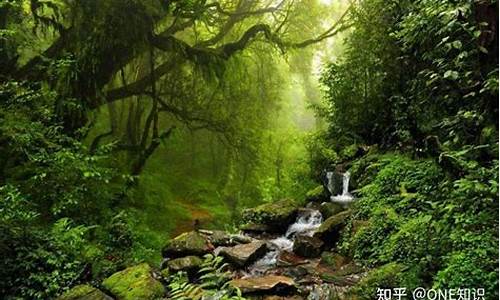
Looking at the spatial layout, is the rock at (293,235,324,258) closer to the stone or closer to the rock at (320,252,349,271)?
the stone

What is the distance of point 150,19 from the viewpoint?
945cm

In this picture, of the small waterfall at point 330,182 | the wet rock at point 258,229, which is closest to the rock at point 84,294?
the wet rock at point 258,229

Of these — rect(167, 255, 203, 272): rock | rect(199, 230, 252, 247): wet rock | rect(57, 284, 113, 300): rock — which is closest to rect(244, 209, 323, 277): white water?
rect(199, 230, 252, 247): wet rock

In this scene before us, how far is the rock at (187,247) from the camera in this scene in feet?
21.6

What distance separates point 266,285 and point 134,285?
178cm

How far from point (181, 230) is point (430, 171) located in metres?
9.16

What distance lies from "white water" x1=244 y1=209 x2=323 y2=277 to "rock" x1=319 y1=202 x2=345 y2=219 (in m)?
0.12

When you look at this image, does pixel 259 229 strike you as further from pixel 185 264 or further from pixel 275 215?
pixel 185 264

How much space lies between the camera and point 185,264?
19.8 ft

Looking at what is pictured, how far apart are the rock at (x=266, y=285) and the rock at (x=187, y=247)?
1.54 m

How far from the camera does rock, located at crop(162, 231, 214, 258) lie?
658 centimetres

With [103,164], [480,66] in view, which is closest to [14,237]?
[103,164]

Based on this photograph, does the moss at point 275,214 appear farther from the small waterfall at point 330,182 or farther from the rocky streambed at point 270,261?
the small waterfall at point 330,182

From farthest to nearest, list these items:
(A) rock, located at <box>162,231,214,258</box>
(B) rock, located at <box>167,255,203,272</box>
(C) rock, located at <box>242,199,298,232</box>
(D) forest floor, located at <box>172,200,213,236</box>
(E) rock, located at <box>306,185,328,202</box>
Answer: (D) forest floor, located at <box>172,200,213,236</box>, (E) rock, located at <box>306,185,328,202</box>, (C) rock, located at <box>242,199,298,232</box>, (A) rock, located at <box>162,231,214,258</box>, (B) rock, located at <box>167,255,203,272</box>
